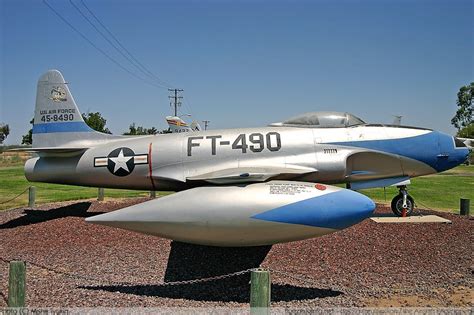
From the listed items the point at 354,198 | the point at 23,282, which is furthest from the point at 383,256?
the point at 23,282

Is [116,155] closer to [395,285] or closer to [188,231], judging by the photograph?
[188,231]

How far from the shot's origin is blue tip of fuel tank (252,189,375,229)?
5285 mm

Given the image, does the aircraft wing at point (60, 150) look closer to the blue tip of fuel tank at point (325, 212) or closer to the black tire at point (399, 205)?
the blue tip of fuel tank at point (325, 212)

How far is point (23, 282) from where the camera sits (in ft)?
12.6

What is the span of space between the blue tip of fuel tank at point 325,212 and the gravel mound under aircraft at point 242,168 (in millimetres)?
14

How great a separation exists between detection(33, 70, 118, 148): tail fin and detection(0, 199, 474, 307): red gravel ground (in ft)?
6.41

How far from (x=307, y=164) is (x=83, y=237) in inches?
188

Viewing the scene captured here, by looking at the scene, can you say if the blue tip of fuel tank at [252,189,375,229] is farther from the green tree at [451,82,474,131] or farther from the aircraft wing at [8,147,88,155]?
the green tree at [451,82,474,131]

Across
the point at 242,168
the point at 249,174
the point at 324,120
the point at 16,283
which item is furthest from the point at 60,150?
the point at 324,120

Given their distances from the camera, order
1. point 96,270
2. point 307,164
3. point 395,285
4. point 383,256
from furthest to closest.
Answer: point 307,164 < point 383,256 < point 96,270 < point 395,285

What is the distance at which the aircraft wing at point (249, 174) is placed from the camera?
6230 mm

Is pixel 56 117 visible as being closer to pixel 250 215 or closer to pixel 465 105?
pixel 250 215

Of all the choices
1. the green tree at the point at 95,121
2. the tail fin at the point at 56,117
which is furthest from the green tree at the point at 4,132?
the tail fin at the point at 56,117

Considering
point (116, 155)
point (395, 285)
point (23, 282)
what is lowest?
point (395, 285)
